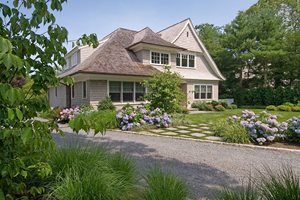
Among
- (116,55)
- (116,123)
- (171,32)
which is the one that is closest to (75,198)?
(116,123)

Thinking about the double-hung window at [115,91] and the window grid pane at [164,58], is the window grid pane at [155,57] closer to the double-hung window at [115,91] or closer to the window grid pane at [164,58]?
the window grid pane at [164,58]

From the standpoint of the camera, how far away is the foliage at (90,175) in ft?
9.30

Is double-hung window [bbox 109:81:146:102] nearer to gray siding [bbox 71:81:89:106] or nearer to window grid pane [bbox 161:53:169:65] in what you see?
gray siding [bbox 71:81:89:106]

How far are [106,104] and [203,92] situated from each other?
1100cm

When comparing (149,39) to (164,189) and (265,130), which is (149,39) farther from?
(164,189)

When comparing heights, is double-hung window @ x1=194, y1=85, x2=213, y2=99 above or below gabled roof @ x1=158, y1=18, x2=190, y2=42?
below

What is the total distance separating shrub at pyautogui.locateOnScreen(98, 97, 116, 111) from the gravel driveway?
25.1 feet

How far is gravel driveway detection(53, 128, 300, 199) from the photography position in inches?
172

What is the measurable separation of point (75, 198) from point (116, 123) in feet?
26.5

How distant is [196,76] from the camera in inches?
869

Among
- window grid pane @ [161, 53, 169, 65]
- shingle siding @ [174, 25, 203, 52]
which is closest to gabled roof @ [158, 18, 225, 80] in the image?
shingle siding @ [174, 25, 203, 52]

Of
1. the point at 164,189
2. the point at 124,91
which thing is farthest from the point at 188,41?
the point at 164,189

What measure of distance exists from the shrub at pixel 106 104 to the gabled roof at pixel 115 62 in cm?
199

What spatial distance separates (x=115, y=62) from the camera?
17.2 m
